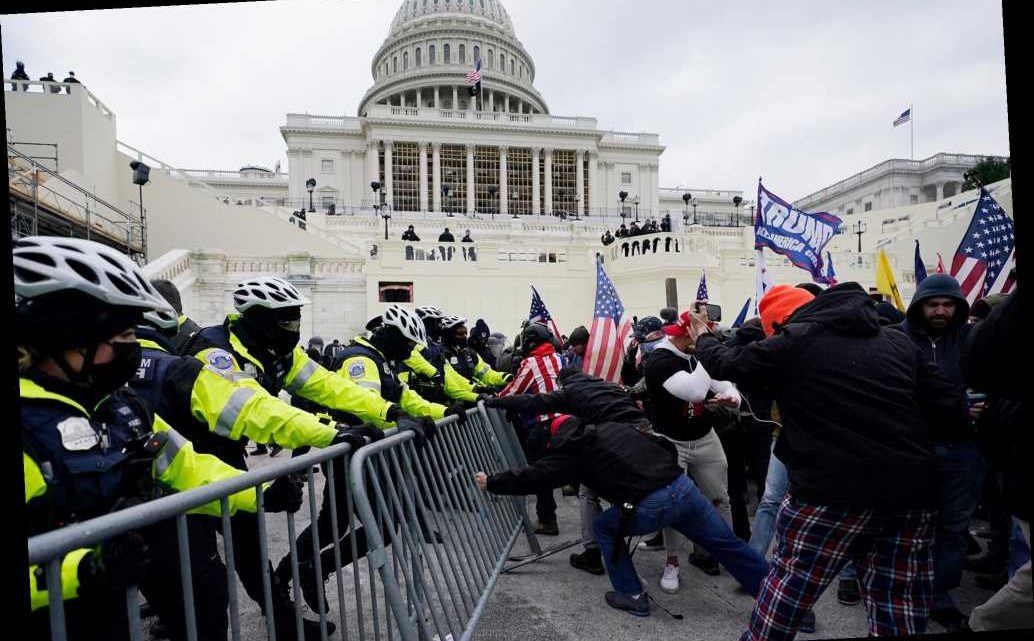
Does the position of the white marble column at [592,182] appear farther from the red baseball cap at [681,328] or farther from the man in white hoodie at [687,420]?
the red baseball cap at [681,328]

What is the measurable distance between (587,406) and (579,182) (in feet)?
194

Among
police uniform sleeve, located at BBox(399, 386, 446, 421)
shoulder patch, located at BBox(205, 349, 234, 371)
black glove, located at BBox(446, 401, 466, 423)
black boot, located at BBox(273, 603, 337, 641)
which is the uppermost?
shoulder patch, located at BBox(205, 349, 234, 371)

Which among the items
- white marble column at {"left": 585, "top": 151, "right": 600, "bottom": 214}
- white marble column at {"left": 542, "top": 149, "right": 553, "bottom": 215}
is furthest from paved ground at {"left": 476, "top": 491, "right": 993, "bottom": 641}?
white marble column at {"left": 585, "top": 151, "right": 600, "bottom": 214}

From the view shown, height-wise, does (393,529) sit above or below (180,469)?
below

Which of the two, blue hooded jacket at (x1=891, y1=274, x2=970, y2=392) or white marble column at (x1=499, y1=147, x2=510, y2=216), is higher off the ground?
white marble column at (x1=499, y1=147, x2=510, y2=216)

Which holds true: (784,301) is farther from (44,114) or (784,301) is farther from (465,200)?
(465,200)

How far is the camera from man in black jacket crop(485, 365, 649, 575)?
3803mm

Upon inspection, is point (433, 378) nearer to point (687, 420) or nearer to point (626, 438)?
point (687, 420)

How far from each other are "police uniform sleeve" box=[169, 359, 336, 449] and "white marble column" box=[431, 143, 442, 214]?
183 feet

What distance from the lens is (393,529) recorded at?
262 centimetres

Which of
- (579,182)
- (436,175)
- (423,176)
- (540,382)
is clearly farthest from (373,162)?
(540,382)

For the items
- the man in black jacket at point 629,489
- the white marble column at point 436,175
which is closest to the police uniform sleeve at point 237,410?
the man in black jacket at point 629,489

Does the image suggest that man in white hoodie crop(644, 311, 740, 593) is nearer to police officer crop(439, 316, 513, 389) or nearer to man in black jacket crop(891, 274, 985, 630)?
man in black jacket crop(891, 274, 985, 630)

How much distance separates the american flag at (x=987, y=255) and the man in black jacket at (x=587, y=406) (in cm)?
423
